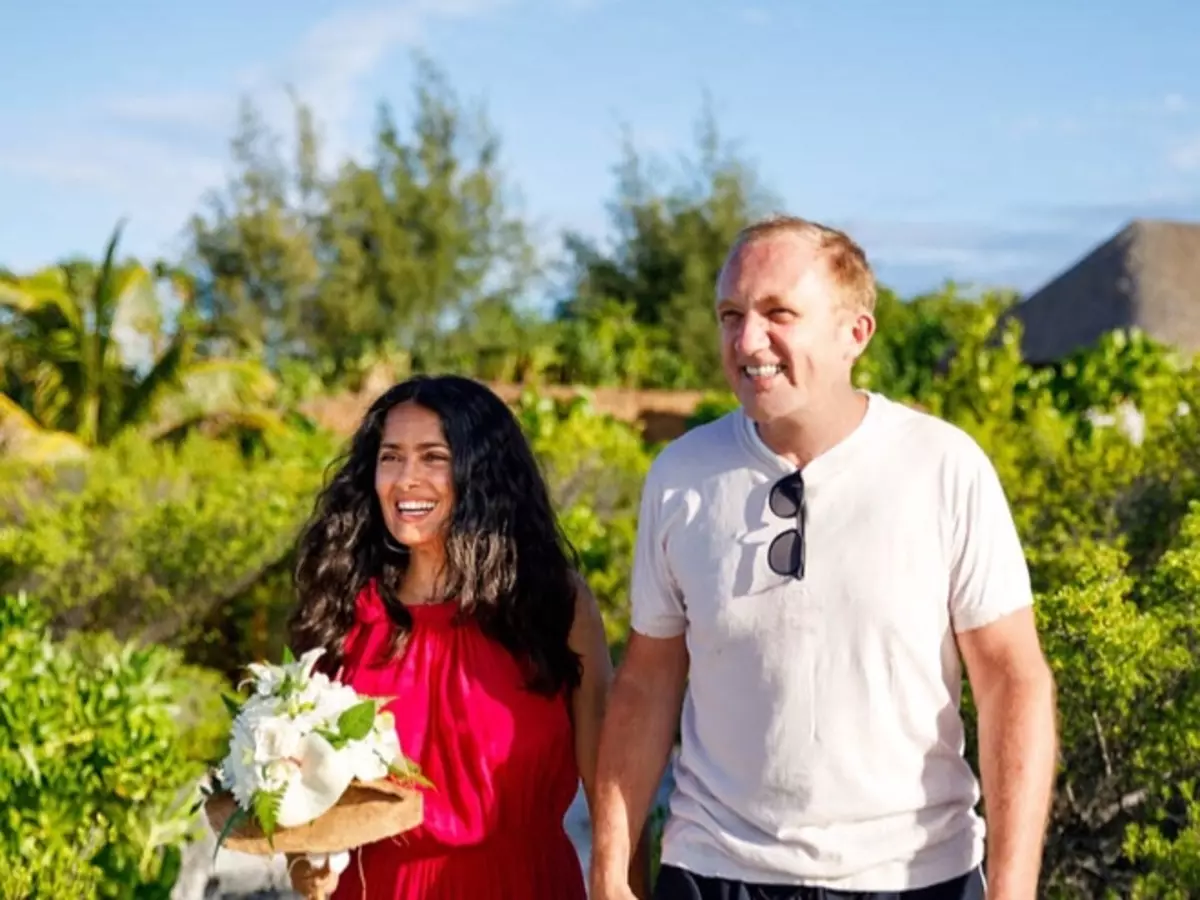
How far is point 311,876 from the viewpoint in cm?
291

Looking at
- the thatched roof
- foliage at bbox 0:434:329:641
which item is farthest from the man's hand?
the thatched roof

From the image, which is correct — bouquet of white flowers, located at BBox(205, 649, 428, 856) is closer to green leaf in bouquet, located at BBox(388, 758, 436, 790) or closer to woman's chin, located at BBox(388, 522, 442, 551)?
green leaf in bouquet, located at BBox(388, 758, 436, 790)

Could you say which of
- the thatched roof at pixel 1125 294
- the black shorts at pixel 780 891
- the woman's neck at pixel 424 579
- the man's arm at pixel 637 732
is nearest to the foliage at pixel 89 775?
the woman's neck at pixel 424 579

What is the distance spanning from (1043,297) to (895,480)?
1464 cm

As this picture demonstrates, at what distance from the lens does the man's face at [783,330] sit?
2.69m

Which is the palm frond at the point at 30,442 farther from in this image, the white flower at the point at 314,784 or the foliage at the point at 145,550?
the white flower at the point at 314,784

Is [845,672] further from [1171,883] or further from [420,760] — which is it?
[1171,883]

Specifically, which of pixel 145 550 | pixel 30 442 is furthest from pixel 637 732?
pixel 30 442

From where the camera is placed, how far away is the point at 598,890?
2816 mm

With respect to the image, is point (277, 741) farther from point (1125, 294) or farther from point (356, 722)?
point (1125, 294)

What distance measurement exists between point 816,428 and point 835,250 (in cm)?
28

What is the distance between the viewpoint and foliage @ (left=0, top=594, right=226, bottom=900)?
15.7ft

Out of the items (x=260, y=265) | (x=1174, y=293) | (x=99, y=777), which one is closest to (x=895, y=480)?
(x=99, y=777)

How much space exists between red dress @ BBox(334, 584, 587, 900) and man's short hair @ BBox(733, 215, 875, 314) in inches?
37.4
